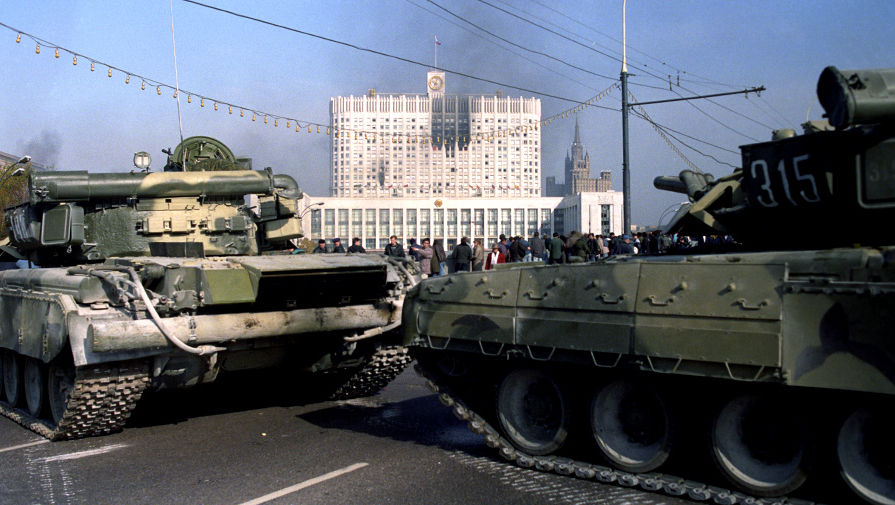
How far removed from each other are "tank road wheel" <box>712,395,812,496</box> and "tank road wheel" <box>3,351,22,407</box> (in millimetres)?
7479

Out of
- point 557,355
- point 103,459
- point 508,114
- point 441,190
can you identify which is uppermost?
point 508,114

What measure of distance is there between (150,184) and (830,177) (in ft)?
23.9

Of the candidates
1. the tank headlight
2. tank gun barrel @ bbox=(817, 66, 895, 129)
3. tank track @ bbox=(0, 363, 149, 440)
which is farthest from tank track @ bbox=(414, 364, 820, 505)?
the tank headlight

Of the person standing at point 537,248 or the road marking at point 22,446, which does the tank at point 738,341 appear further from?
the person standing at point 537,248

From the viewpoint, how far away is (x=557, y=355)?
6.30 m

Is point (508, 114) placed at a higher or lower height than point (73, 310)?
higher

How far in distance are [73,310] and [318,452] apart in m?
2.48

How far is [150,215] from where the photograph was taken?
9812 millimetres

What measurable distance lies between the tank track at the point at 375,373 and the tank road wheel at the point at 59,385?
Answer: 288 centimetres

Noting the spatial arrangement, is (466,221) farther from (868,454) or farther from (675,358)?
(868,454)

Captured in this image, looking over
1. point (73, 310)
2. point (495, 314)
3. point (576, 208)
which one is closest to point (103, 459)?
point (73, 310)

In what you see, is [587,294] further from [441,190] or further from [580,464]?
[441,190]

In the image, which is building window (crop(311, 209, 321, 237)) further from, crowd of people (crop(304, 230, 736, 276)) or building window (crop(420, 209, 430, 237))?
crowd of people (crop(304, 230, 736, 276))

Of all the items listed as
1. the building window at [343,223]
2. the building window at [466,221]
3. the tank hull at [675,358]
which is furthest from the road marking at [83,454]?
the building window at [466,221]
